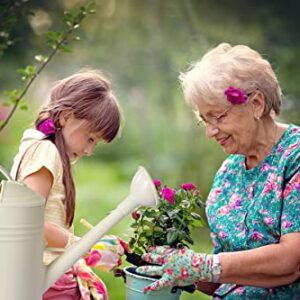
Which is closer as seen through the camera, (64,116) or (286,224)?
(286,224)

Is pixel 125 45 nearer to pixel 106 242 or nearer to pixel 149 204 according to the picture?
pixel 106 242

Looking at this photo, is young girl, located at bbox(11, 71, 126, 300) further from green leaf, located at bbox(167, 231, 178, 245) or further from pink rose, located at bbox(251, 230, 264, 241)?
pink rose, located at bbox(251, 230, 264, 241)

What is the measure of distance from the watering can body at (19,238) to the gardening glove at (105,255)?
0.32 metres

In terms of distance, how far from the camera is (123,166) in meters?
3.46

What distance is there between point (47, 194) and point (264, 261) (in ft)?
1.71

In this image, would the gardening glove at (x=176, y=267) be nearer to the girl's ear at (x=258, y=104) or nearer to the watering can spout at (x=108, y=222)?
the watering can spout at (x=108, y=222)

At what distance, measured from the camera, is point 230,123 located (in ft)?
6.05

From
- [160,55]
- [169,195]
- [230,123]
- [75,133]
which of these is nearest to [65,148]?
[75,133]

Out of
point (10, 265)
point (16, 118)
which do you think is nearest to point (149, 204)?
point (10, 265)

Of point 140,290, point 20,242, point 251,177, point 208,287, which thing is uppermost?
point 20,242

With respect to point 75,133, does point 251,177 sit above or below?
below

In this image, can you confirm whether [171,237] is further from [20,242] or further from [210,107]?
[20,242]

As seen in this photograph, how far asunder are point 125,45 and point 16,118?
1.93 feet

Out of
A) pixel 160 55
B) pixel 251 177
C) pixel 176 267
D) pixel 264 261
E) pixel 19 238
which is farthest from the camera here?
pixel 160 55
